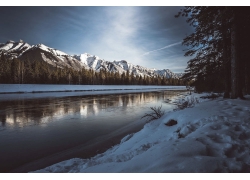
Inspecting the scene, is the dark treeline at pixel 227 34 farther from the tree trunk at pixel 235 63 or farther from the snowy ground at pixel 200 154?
the snowy ground at pixel 200 154

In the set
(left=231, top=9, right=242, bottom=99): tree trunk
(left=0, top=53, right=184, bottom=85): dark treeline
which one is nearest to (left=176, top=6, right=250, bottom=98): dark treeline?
(left=231, top=9, right=242, bottom=99): tree trunk

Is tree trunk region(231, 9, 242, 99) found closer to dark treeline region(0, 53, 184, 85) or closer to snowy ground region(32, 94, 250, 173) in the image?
snowy ground region(32, 94, 250, 173)

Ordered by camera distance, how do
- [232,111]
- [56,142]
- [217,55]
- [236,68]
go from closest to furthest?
1. [232,111]
2. [56,142]
3. [236,68]
4. [217,55]

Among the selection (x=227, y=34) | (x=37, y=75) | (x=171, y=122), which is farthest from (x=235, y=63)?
(x=37, y=75)

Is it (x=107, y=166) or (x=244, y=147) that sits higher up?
(x=244, y=147)

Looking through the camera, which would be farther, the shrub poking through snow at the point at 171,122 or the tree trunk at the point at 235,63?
the tree trunk at the point at 235,63

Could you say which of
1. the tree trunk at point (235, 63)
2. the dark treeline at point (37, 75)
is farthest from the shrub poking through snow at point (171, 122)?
the dark treeline at point (37, 75)

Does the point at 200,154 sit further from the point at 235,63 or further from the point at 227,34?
the point at 227,34

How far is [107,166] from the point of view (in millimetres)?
3139

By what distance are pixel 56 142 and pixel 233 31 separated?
1030cm

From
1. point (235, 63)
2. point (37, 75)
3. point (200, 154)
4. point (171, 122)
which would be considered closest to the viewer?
point (200, 154)

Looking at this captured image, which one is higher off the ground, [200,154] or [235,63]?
[235,63]
